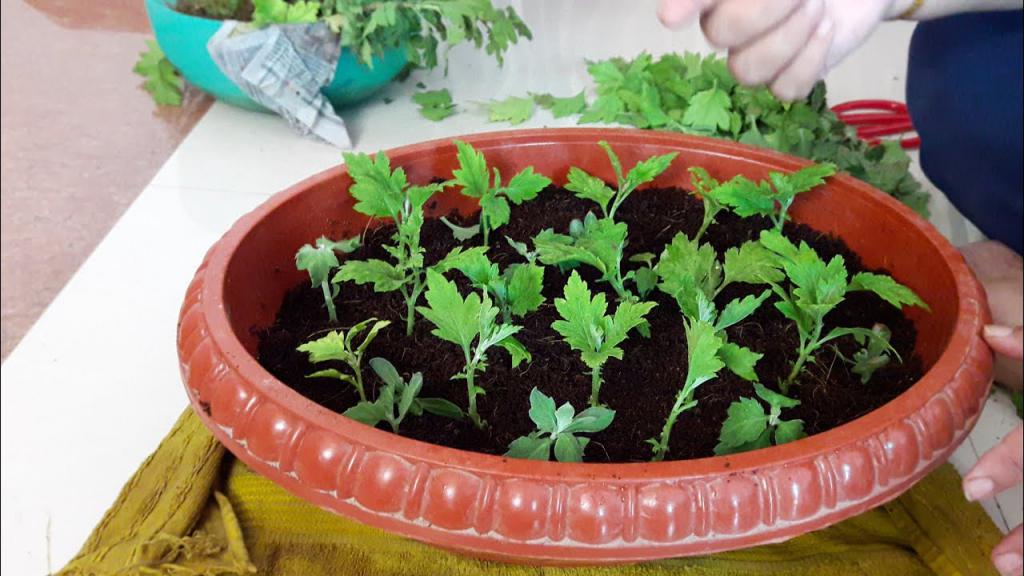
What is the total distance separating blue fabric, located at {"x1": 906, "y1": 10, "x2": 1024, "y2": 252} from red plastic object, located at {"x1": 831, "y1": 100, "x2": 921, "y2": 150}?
0.18 metres

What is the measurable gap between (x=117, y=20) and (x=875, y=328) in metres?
0.53

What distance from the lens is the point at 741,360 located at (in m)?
0.45

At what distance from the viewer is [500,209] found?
0.58 meters

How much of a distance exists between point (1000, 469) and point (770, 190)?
262 mm

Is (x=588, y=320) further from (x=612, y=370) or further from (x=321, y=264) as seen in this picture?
(x=321, y=264)

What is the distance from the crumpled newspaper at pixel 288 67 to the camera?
3.09 feet

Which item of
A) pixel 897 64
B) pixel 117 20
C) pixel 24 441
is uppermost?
pixel 117 20

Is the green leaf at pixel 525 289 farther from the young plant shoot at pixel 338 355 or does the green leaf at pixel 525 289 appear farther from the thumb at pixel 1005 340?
the thumb at pixel 1005 340

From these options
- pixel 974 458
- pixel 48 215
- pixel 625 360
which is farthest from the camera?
pixel 48 215

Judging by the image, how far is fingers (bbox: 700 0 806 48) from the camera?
38 centimetres

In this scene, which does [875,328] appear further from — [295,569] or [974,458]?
[295,569]

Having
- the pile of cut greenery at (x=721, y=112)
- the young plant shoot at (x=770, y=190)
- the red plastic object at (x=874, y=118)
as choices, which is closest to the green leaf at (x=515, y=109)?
the pile of cut greenery at (x=721, y=112)

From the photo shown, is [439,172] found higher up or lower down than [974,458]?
higher up

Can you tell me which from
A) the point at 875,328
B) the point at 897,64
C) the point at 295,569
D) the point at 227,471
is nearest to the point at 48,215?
the point at 227,471
